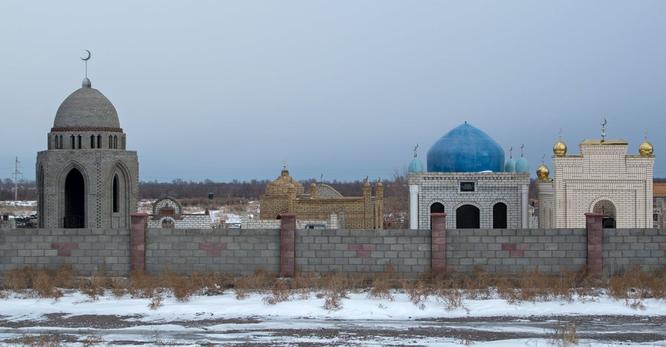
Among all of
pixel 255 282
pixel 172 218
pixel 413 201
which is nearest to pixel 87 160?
pixel 172 218

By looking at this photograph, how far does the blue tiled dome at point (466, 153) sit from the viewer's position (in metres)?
30.7

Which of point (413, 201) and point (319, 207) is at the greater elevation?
point (413, 201)

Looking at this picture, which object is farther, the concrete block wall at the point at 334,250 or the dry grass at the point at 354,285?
the concrete block wall at the point at 334,250

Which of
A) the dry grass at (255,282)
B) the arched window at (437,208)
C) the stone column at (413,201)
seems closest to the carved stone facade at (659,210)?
the arched window at (437,208)

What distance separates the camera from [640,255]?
17.5 metres

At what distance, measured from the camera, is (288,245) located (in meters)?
17.7

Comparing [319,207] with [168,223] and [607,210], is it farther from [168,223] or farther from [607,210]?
[607,210]

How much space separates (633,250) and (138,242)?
32.7 ft

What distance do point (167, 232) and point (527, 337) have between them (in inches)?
325

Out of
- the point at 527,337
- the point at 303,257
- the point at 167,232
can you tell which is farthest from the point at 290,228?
the point at 527,337

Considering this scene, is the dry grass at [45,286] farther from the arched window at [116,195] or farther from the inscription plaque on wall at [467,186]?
the inscription plaque on wall at [467,186]

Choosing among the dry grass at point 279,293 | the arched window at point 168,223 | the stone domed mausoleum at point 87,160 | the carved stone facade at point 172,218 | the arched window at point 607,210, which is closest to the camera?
the dry grass at point 279,293

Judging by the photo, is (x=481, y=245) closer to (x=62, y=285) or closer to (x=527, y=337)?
(x=527, y=337)

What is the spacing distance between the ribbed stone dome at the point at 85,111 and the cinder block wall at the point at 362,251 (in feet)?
32.1
